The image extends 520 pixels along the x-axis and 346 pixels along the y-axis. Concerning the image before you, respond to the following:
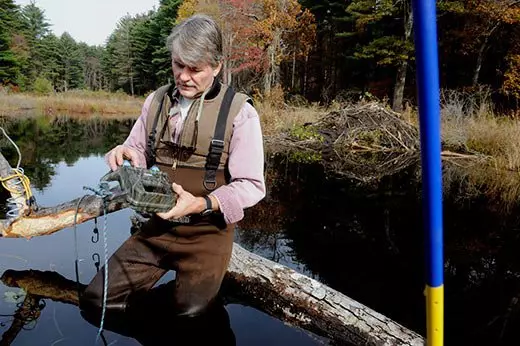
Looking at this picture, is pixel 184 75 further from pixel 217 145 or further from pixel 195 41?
pixel 217 145

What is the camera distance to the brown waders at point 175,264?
256 centimetres

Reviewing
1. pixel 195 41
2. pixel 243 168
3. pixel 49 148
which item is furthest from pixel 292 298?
pixel 49 148

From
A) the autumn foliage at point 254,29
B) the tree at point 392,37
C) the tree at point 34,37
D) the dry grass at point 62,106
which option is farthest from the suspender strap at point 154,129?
the tree at point 34,37

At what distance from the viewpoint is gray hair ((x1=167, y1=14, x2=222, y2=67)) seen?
2.12 m

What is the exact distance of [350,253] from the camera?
4367 millimetres

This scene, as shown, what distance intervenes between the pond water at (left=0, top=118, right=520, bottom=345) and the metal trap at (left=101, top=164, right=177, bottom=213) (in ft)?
4.12

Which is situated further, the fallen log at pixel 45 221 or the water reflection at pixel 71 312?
the fallen log at pixel 45 221

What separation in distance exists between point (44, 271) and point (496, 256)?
16.3 ft

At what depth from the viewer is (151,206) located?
1.89 m

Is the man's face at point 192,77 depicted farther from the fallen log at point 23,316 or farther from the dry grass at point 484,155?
the dry grass at point 484,155

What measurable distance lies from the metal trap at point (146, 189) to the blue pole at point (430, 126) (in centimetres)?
137

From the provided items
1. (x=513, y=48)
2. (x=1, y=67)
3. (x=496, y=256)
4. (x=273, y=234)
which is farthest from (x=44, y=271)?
(x=1, y=67)

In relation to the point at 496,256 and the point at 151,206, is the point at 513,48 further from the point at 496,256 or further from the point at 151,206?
the point at 151,206

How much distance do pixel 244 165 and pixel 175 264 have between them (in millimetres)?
948
